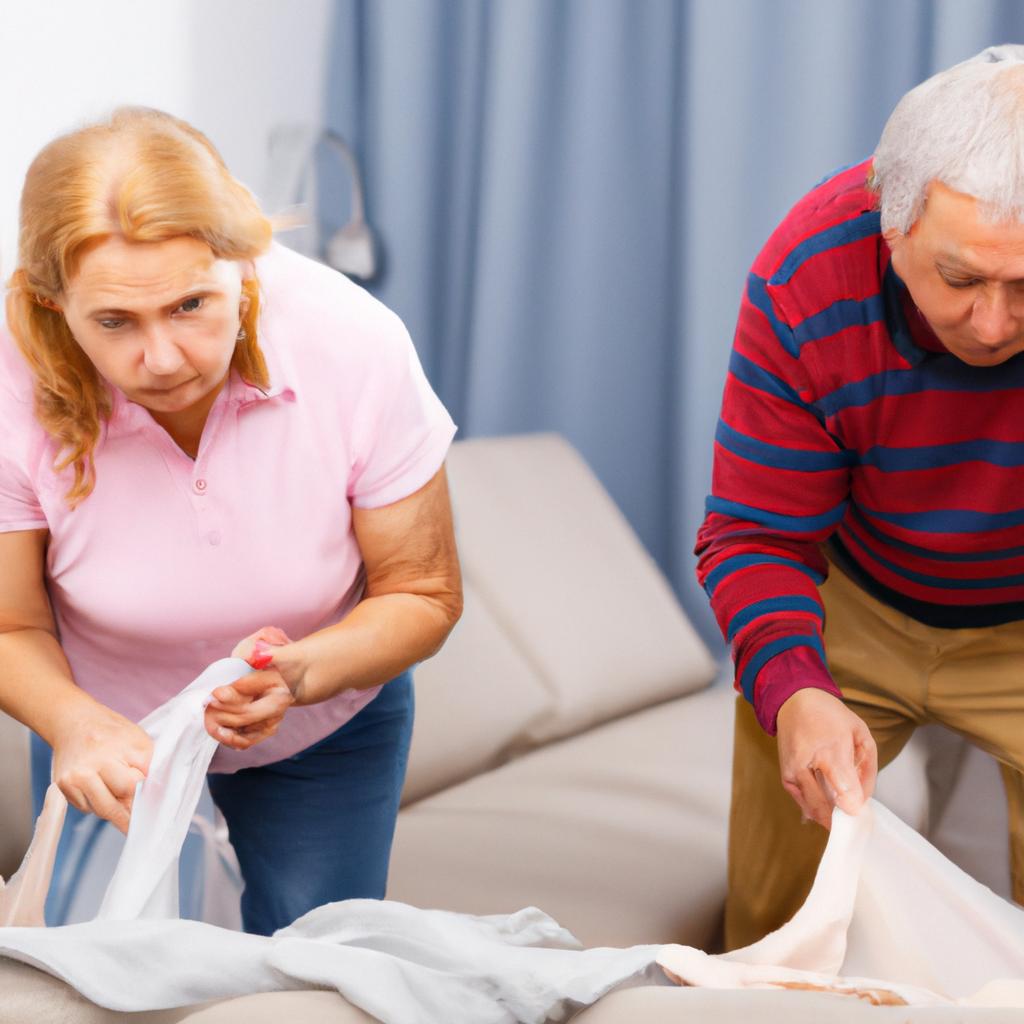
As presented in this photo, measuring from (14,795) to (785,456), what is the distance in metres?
0.98

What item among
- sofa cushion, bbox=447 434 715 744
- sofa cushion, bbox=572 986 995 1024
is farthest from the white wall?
sofa cushion, bbox=572 986 995 1024

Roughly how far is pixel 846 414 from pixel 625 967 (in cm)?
62

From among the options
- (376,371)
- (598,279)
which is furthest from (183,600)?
(598,279)

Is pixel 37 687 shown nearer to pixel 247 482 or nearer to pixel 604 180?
pixel 247 482

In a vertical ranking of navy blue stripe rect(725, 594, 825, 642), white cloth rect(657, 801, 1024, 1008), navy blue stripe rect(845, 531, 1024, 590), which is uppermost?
navy blue stripe rect(725, 594, 825, 642)

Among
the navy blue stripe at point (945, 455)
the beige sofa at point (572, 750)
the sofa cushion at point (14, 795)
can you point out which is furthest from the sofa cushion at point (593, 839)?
the navy blue stripe at point (945, 455)

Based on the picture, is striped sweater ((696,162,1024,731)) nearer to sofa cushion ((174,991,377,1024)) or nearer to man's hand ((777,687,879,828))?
man's hand ((777,687,879,828))

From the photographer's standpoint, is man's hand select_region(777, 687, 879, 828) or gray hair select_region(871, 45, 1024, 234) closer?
gray hair select_region(871, 45, 1024, 234)

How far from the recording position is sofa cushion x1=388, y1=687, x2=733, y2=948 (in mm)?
1672

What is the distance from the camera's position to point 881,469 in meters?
1.33

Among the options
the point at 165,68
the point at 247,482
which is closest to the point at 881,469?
the point at 247,482

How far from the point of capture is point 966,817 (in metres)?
2.08

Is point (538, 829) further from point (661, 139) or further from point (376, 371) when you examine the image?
point (661, 139)

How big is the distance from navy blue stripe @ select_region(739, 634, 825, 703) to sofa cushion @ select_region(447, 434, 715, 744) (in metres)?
1.00
